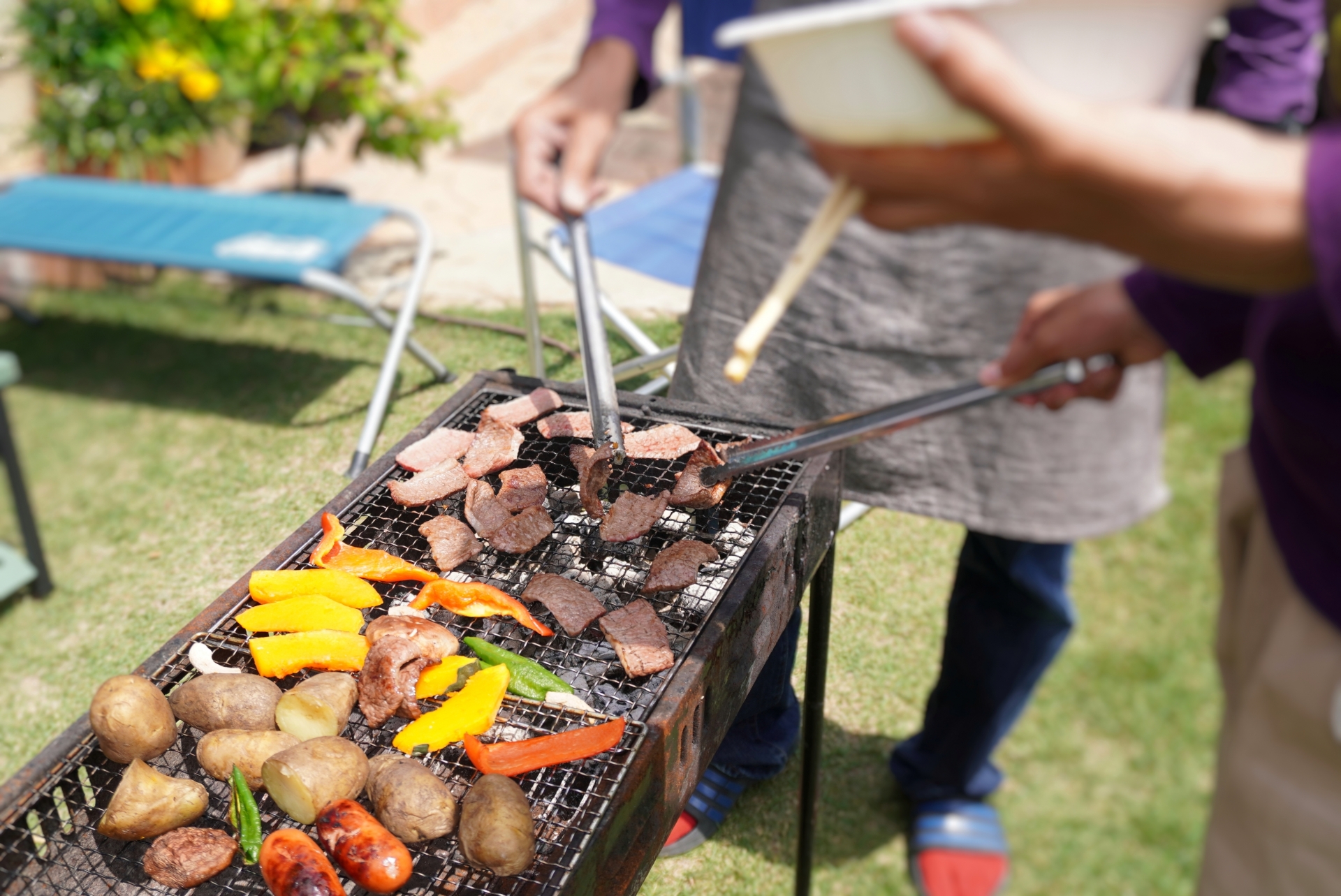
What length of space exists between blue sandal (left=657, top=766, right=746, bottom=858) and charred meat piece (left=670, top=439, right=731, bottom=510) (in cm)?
71

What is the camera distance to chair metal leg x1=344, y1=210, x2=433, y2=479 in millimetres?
2355

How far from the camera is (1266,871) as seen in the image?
1242 millimetres

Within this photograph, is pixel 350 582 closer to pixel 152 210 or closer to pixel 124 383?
pixel 152 210

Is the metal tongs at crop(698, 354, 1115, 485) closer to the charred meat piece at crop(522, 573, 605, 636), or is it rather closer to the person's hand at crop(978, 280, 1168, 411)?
the person's hand at crop(978, 280, 1168, 411)

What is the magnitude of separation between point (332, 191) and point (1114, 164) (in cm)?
555

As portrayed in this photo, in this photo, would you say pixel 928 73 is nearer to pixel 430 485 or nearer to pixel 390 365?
pixel 430 485

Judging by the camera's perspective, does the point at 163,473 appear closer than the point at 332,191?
Yes

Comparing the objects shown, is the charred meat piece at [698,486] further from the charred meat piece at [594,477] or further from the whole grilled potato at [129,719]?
the whole grilled potato at [129,719]

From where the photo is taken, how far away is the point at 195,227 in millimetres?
4508

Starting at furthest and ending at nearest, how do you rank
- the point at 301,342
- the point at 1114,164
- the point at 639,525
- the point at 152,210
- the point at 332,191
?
the point at 332,191 → the point at 152,210 → the point at 301,342 → the point at 639,525 → the point at 1114,164

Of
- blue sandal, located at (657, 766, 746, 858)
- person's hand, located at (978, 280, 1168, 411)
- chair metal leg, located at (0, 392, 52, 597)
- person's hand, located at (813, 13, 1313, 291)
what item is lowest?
chair metal leg, located at (0, 392, 52, 597)

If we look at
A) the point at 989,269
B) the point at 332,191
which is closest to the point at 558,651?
the point at 989,269

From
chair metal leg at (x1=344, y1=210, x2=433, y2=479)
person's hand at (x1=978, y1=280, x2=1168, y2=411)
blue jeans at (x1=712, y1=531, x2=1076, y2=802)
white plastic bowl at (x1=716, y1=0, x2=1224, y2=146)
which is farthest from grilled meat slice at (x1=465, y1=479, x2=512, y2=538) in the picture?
white plastic bowl at (x1=716, y1=0, x2=1224, y2=146)

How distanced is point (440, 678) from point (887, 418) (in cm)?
78
